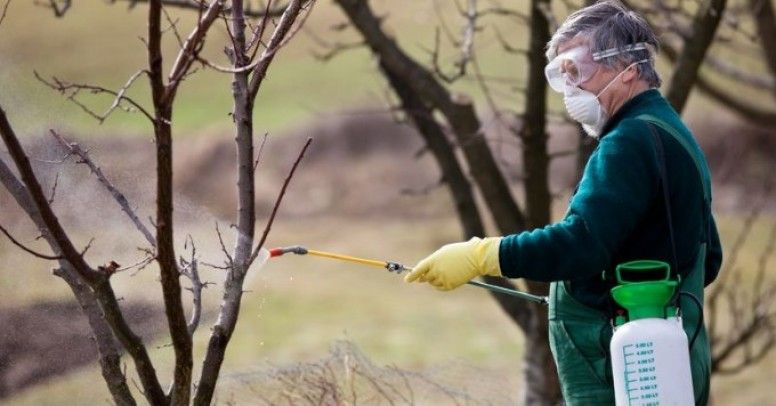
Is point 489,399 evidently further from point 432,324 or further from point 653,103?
point 432,324

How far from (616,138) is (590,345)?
515mm

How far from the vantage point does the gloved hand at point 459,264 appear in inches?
132

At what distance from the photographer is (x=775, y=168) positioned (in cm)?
1820

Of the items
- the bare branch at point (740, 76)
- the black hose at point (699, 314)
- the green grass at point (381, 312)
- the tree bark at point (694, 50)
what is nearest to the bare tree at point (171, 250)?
the black hose at point (699, 314)

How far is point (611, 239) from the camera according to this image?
3232mm

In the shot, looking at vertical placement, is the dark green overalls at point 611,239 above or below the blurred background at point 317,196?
below

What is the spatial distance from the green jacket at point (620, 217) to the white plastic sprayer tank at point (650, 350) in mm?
92

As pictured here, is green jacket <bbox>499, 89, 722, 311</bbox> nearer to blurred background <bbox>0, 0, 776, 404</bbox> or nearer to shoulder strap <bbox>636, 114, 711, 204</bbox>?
shoulder strap <bbox>636, 114, 711, 204</bbox>

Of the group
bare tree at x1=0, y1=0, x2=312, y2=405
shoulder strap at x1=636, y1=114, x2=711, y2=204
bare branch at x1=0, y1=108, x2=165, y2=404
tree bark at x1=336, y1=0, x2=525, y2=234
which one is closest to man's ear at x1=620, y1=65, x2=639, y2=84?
shoulder strap at x1=636, y1=114, x2=711, y2=204

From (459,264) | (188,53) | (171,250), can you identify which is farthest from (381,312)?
(188,53)

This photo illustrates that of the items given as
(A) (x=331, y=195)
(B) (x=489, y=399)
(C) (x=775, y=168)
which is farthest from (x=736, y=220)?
(B) (x=489, y=399)

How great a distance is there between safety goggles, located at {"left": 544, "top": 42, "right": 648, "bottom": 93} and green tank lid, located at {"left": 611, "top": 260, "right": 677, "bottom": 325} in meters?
0.48

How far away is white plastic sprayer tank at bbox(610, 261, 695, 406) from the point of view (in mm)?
3240

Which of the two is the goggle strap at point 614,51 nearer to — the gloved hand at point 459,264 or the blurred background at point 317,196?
the gloved hand at point 459,264
